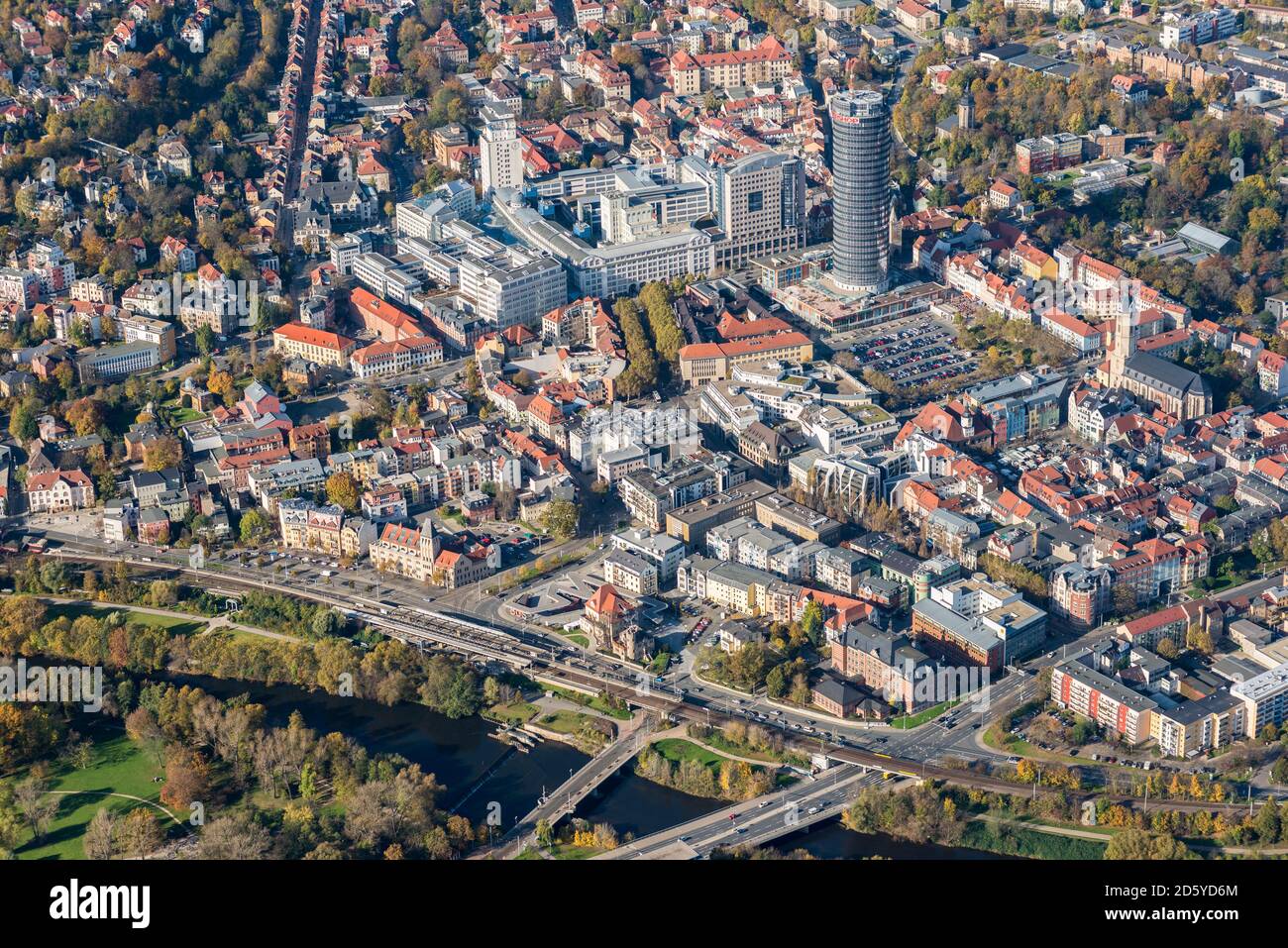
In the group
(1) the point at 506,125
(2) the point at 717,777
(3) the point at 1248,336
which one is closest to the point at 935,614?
(2) the point at 717,777

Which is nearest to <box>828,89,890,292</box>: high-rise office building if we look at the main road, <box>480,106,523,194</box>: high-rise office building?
<box>480,106,523,194</box>: high-rise office building

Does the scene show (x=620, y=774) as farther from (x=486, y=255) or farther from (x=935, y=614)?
(x=486, y=255)

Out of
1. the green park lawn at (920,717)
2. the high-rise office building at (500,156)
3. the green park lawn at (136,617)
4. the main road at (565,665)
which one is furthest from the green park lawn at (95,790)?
the high-rise office building at (500,156)

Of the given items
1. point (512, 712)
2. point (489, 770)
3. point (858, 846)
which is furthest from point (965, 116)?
point (858, 846)

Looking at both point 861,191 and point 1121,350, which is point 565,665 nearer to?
point 1121,350

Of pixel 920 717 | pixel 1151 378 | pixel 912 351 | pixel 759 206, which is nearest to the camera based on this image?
pixel 920 717

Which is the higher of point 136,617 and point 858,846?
point 136,617
